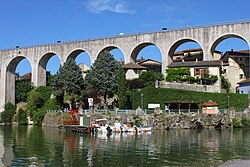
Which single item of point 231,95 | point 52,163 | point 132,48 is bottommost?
point 52,163

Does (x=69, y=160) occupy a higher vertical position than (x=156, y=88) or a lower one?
lower

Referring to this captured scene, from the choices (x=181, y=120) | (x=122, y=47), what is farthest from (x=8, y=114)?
(x=181, y=120)

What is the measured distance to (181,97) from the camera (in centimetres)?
5362

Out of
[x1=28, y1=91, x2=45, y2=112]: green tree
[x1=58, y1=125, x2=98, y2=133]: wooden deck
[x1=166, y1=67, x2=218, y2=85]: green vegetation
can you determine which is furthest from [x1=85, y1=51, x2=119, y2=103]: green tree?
[x1=28, y1=91, x2=45, y2=112]: green tree

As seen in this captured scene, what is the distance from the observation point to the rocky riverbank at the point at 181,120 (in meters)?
47.4

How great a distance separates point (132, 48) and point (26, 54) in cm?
2560

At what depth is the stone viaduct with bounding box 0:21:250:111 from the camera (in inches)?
2373

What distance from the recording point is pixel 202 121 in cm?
5081

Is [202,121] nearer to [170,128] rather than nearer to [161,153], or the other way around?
[170,128]

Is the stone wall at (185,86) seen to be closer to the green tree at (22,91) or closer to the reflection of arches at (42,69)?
the reflection of arches at (42,69)

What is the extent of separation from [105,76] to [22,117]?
23.4 metres

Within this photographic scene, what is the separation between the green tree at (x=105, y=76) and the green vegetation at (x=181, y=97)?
3.62m

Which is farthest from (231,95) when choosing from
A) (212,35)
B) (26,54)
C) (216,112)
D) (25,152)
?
(26,54)

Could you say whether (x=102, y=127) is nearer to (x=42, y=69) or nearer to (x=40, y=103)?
(x=40, y=103)
